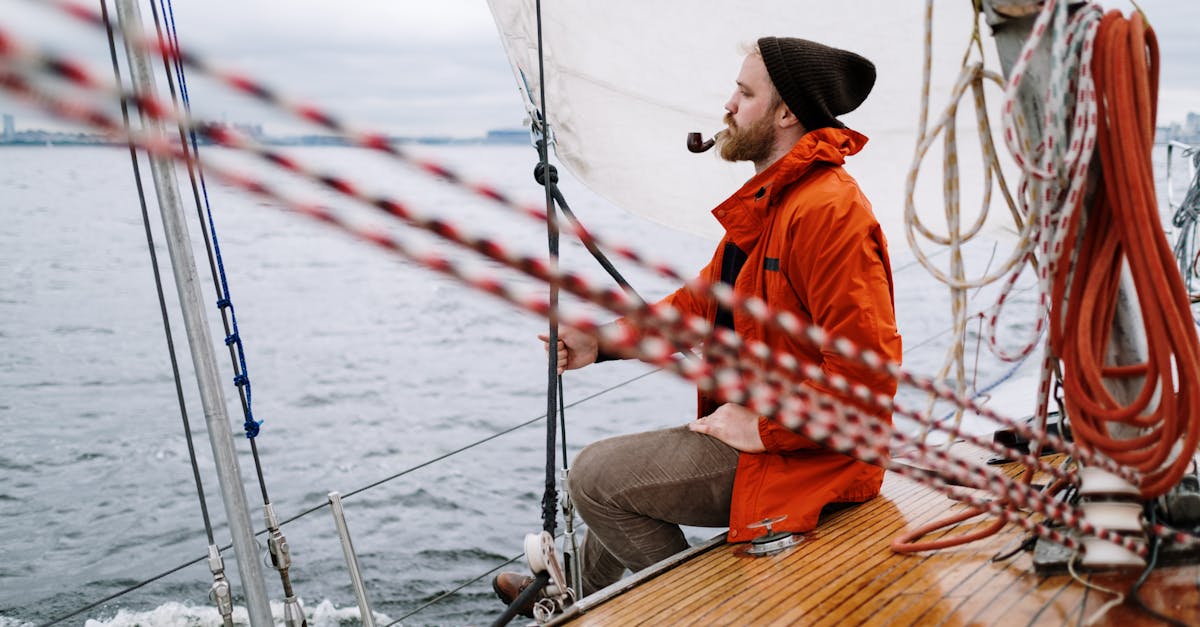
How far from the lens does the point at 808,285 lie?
7.95 ft

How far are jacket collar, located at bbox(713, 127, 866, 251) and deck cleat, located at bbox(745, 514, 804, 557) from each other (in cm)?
68

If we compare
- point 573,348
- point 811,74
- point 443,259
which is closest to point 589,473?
point 573,348

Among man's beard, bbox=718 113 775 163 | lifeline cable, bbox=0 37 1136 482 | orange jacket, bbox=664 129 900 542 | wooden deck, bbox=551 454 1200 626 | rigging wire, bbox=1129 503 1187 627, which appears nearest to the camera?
→ lifeline cable, bbox=0 37 1136 482

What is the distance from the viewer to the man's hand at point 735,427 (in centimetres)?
250

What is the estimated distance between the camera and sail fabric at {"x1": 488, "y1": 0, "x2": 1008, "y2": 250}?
3.91 m

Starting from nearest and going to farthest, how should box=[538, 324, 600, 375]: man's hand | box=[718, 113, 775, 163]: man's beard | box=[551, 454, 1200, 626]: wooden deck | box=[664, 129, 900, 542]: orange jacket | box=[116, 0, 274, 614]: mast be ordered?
box=[551, 454, 1200, 626]: wooden deck → box=[116, 0, 274, 614]: mast → box=[664, 129, 900, 542]: orange jacket → box=[718, 113, 775, 163]: man's beard → box=[538, 324, 600, 375]: man's hand

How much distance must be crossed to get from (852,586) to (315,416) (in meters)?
9.27

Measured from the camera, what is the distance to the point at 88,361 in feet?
42.1

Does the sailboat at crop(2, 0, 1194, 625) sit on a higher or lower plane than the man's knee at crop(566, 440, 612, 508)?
lower

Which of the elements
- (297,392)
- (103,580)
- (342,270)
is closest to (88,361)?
(297,392)

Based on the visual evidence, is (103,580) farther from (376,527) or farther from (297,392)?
(297,392)

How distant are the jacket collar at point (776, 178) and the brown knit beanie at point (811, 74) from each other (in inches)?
3.5

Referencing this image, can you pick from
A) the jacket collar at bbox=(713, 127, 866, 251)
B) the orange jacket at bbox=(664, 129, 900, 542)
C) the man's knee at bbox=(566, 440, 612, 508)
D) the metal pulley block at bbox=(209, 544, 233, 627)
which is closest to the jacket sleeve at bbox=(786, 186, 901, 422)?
the orange jacket at bbox=(664, 129, 900, 542)

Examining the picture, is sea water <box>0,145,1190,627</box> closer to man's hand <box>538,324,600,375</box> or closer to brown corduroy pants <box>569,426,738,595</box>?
man's hand <box>538,324,600,375</box>
